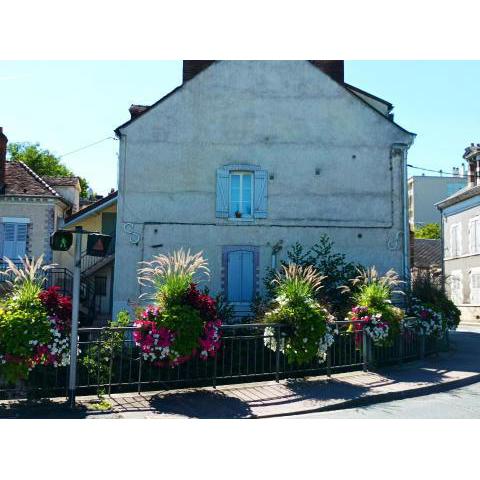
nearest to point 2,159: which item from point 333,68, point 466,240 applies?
point 333,68

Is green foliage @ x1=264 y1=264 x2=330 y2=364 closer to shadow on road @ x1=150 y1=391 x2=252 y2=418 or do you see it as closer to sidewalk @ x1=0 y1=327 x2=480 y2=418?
sidewalk @ x1=0 y1=327 x2=480 y2=418

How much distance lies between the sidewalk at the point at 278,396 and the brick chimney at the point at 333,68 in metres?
10.8

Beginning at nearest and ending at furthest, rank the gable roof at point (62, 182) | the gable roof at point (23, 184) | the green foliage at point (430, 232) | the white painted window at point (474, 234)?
the gable roof at point (23, 184)
the gable roof at point (62, 182)
the white painted window at point (474, 234)
the green foliage at point (430, 232)

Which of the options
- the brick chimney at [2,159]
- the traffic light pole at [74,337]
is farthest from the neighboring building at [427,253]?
the traffic light pole at [74,337]

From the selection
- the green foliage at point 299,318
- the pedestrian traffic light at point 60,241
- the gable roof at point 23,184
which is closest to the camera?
the pedestrian traffic light at point 60,241

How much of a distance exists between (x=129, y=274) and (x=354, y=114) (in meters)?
8.27

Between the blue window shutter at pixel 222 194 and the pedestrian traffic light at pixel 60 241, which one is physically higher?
the blue window shutter at pixel 222 194

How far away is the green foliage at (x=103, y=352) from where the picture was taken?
8234 millimetres

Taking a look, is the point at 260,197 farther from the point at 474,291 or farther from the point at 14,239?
the point at 474,291

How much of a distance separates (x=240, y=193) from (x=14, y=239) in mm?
9606

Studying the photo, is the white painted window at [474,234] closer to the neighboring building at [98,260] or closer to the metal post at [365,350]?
the neighboring building at [98,260]

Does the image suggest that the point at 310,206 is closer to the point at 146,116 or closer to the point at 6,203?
the point at 146,116

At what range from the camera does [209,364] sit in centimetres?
957
